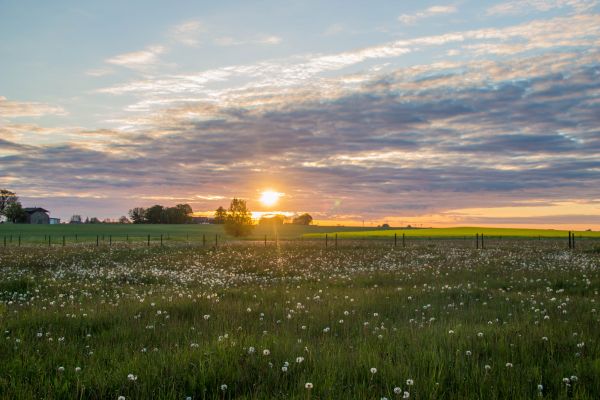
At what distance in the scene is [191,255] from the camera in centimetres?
3688

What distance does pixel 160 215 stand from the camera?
167m

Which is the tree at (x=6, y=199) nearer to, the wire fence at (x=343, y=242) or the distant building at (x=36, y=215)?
the distant building at (x=36, y=215)

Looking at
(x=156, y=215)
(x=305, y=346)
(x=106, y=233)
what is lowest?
(x=106, y=233)

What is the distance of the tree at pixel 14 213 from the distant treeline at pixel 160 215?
34392 millimetres

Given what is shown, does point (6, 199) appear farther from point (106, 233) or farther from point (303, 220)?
point (303, 220)

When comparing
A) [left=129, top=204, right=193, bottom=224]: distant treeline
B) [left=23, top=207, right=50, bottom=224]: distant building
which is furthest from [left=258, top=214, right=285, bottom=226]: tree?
[left=23, top=207, right=50, bottom=224]: distant building

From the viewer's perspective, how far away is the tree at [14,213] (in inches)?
6127

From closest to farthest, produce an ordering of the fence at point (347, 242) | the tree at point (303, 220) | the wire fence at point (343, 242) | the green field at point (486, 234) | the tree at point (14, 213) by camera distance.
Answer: the wire fence at point (343, 242)
the fence at point (347, 242)
the green field at point (486, 234)
the tree at point (14, 213)
the tree at point (303, 220)

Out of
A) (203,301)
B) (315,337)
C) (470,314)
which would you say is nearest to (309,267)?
(203,301)

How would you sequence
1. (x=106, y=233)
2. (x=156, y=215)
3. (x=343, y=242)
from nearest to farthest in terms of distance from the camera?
(x=343, y=242)
(x=106, y=233)
(x=156, y=215)

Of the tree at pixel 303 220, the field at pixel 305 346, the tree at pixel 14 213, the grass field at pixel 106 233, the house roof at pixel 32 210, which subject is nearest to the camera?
the field at pixel 305 346

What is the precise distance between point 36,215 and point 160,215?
136 ft

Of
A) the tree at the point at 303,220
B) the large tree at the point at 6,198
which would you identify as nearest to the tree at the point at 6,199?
the large tree at the point at 6,198

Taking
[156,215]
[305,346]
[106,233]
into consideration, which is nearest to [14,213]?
[156,215]
